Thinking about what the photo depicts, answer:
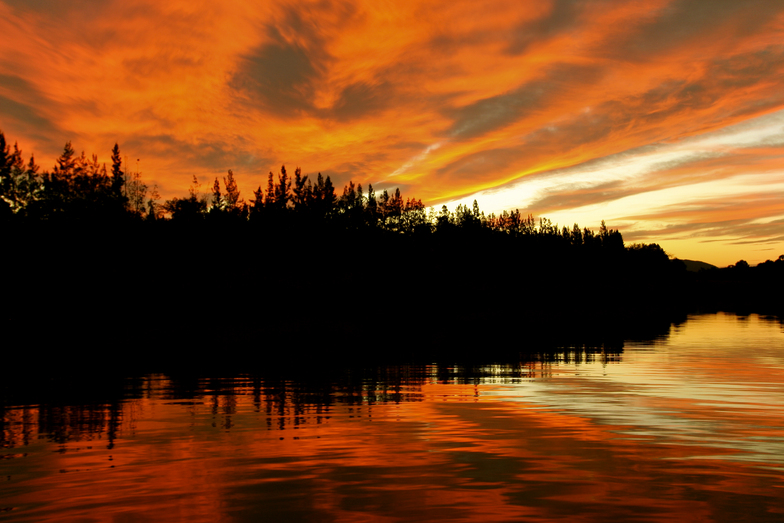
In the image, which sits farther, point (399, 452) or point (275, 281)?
point (275, 281)

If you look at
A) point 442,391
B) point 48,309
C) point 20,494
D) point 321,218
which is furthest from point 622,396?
point 321,218

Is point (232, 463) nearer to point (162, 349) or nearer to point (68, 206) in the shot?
point (162, 349)

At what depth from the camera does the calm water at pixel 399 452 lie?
841cm

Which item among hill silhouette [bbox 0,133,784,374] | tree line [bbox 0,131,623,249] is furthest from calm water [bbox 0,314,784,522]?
tree line [bbox 0,131,623,249]

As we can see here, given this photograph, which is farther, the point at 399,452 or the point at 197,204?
the point at 197,204

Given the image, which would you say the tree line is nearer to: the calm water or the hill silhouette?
the hill silhouette

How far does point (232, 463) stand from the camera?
10.5 metres

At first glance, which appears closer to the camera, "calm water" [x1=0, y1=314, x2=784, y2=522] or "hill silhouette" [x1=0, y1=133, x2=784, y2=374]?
"calm water" [x1=0, y1=314, x2=784, y2=522]

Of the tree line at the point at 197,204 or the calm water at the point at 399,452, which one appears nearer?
the calm water at the point at 399,452

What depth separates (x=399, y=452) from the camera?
11.3 meters

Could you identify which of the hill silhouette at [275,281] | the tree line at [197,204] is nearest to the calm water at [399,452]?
the hill silhouette at [275,281]

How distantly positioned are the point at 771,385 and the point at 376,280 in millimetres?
82346

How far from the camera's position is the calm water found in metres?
8.41

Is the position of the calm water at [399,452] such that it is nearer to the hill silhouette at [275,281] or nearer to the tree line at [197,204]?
Answer: the hill silhouette at [275,281]
